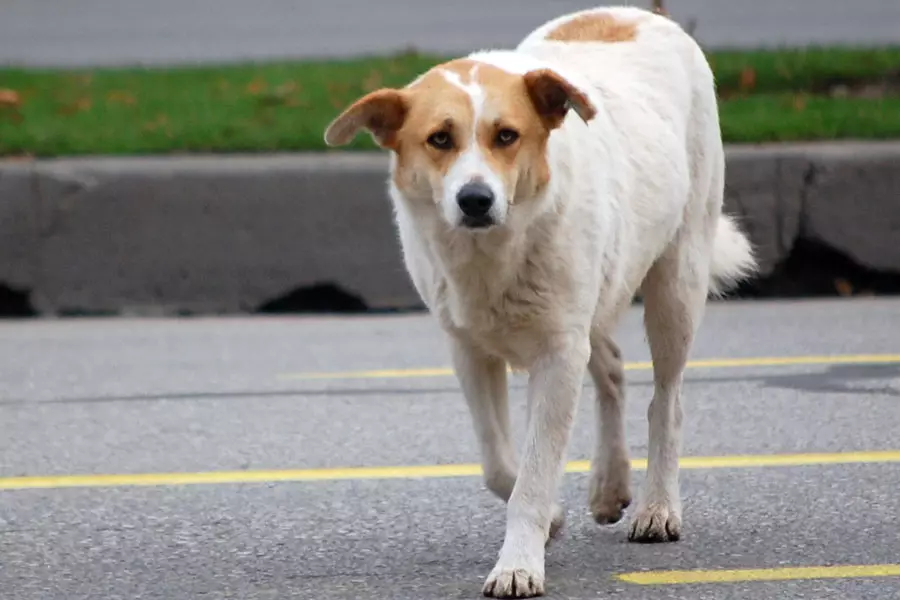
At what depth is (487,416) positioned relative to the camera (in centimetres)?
524

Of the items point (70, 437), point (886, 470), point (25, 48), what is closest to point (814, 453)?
point (886, 470)

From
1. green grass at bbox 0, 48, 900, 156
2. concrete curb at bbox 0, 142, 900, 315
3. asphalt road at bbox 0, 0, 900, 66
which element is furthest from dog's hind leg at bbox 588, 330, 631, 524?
asphalt road at bbox 0, 0, 900, 66

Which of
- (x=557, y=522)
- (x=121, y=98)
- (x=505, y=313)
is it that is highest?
(x=505, y=313)

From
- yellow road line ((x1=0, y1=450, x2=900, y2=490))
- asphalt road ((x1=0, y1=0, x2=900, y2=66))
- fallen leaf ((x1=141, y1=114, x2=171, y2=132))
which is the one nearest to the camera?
yellow road line ((x1=0, y1=450, x2=900, y2=490))

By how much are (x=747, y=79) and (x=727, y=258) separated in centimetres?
596

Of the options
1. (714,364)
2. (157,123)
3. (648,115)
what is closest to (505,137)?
(648,115)

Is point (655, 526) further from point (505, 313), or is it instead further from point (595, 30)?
point (595, 30)

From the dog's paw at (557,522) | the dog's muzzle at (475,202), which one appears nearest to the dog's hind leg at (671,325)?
the dog's paw at (557,522)

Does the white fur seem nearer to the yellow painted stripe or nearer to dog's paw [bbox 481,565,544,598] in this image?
dog's paw [bbox 481,565,544,598]

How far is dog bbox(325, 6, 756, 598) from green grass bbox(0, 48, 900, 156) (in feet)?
16.3

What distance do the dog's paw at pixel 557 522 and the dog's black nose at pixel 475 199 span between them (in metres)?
1.00

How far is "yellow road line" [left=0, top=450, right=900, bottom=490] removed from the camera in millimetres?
6227

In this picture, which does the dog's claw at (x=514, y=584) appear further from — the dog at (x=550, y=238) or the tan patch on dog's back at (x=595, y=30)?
the tan patch on dog's back at (x=595, y=30)

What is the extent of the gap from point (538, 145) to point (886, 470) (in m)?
1.89
